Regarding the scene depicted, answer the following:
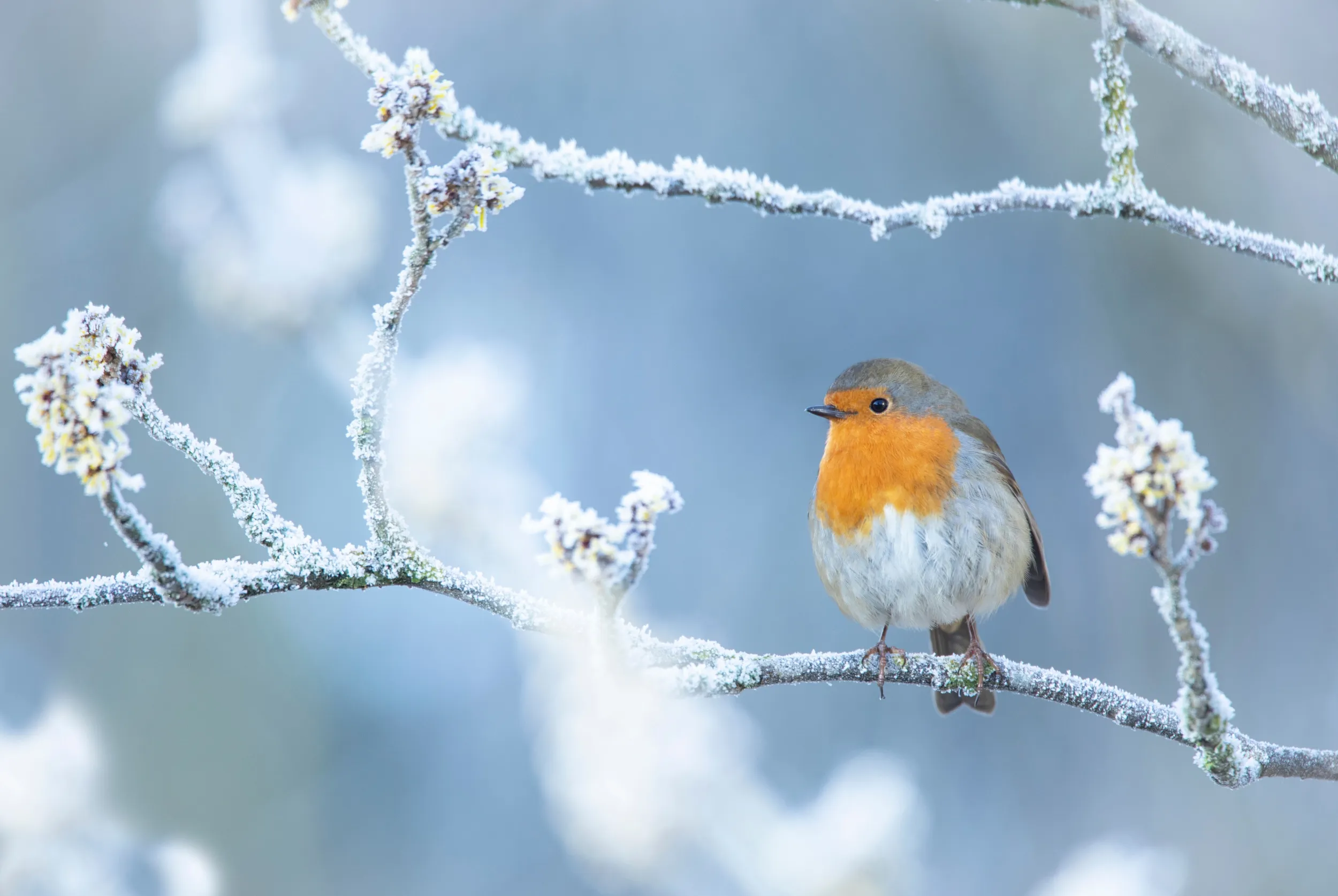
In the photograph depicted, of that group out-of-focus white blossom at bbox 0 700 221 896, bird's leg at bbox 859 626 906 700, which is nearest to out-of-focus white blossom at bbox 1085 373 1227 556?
bird's leg at bbox 859 626 906 700

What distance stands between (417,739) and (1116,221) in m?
3.56

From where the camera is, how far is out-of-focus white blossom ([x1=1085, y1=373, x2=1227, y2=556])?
3.10ft

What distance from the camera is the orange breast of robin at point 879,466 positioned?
2777 millimetres

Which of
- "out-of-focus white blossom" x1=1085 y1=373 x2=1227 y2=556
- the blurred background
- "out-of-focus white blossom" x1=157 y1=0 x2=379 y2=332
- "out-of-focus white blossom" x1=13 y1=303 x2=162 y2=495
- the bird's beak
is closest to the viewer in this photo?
"out-of-focus white blossom" x1=1085 y1=373 x2=1227 y2=556

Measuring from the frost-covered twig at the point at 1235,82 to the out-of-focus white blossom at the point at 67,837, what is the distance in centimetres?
238

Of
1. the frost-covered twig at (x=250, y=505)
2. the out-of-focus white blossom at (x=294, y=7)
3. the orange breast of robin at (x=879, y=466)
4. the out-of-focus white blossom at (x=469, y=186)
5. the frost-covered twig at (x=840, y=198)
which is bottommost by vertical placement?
the frost-covered twig at (x=250, y=505)

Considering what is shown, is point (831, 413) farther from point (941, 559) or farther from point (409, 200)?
point (409, 200)

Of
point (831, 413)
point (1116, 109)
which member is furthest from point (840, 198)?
point (831, 413)

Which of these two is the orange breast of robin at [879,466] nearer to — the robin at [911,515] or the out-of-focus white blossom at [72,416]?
the robin at [911,515]

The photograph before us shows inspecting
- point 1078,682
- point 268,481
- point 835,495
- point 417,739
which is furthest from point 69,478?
point 1078,682

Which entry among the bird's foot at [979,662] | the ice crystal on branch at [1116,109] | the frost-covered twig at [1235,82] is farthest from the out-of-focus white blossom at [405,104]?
the bird's foot at [979,662]

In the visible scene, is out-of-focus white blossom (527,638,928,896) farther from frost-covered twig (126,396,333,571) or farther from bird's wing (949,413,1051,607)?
bird's wing (949,413,1051,607)

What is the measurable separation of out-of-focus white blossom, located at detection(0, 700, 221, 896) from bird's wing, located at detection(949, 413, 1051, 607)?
2226 mm

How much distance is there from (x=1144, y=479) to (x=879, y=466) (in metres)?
1.87
